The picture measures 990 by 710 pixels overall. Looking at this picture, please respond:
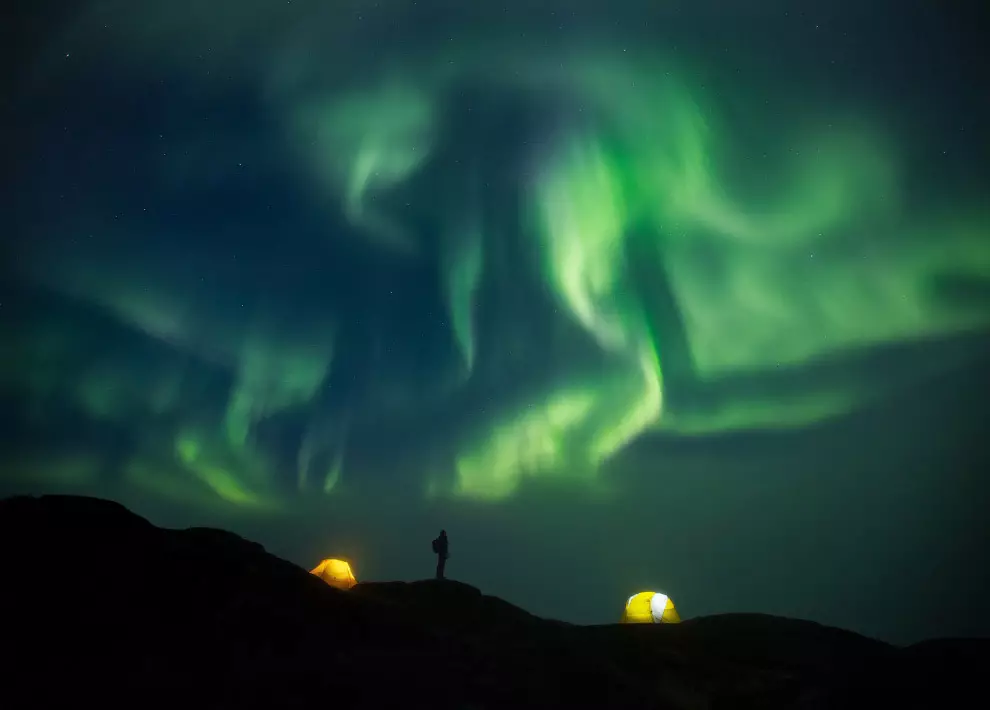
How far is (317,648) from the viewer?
37.0ft

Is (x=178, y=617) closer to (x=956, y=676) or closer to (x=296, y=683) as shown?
(x=296, y=683)

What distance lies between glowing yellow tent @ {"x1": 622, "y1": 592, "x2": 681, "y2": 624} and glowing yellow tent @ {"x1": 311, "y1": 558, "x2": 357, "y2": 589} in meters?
19.0

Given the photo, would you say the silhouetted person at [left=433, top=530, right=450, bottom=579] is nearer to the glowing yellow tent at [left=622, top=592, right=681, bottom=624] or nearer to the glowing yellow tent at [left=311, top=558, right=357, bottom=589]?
the glowing yellow tent at [left=311, top=558, right=357, bottom=589]

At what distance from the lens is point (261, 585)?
12234 millimetres

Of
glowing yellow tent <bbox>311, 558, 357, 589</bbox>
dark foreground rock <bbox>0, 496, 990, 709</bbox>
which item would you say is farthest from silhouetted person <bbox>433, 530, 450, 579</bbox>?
dark foreground rock <bbox>0, 496, 990, 709</bbox>

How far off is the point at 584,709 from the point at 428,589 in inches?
206

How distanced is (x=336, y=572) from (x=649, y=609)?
2142cm

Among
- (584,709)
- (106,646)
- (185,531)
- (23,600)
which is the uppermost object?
(185,531)

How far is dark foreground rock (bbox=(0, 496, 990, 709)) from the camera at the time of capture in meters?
9.95

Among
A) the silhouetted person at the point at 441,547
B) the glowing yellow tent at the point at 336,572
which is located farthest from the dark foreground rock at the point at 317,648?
the glowing yellow tent at the point at 336,572

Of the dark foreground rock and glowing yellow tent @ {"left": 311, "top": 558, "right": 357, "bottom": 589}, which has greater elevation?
glowing yellow tent @ {"left": 311, "top": 558, "right": 357, "bottom": 589}

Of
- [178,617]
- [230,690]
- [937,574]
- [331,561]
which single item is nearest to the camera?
[230,690]

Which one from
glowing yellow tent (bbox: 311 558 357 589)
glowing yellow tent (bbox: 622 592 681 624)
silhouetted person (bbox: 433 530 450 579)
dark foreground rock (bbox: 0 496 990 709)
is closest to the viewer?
dark foreground rock (bbox: 0 496 990 709)

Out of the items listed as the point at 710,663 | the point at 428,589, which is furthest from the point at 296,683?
Result: the point at 710,663
